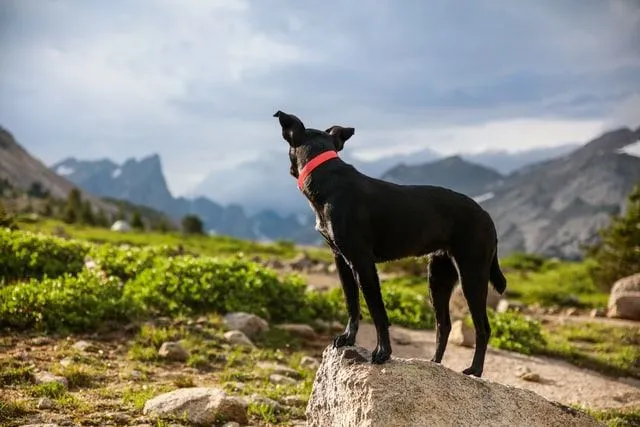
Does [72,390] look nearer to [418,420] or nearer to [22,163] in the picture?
[418,420]

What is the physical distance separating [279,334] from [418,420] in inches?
282

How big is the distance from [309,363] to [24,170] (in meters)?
192

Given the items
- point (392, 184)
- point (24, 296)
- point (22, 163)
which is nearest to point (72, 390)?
point (24, 296)

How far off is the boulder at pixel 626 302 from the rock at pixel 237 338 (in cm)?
1146

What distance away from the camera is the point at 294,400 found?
813cm

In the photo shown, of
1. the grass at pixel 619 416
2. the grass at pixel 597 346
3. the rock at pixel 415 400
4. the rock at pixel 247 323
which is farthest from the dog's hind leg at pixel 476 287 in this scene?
the grass at pixel 597 346

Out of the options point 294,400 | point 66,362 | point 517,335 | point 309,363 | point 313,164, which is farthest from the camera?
point 517,335

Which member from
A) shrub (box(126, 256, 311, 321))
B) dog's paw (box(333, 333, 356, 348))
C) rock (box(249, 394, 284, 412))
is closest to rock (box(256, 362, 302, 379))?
rock (box(249, 394, 284, 412))

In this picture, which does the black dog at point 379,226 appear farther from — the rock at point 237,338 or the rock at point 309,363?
the rock at point 237,338

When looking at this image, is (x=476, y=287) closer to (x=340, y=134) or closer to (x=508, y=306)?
(x=340, y=134)

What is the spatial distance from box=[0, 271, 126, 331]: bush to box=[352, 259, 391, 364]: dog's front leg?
23.4 feet

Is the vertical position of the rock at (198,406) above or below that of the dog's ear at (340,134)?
below

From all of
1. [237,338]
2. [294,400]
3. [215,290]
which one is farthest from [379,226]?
[215,290]

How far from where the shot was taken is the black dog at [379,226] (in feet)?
16.6
